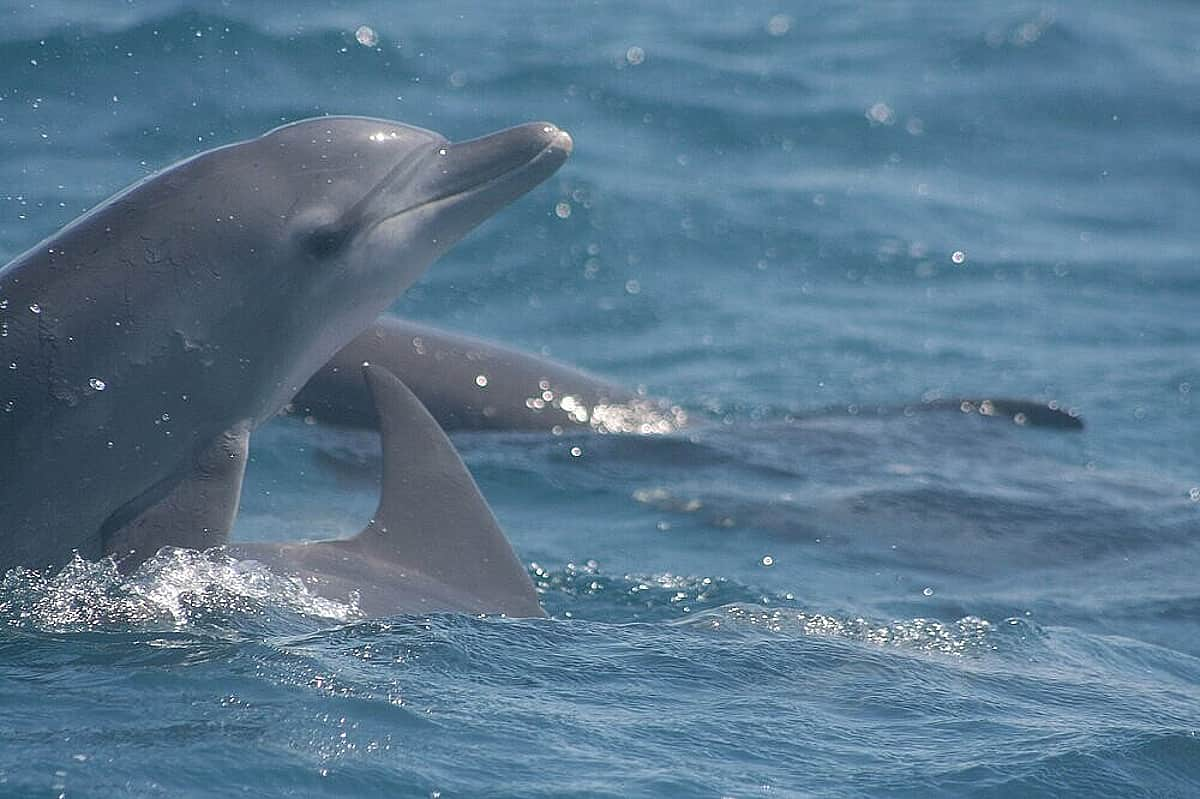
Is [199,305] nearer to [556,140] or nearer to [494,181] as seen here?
[494,181]

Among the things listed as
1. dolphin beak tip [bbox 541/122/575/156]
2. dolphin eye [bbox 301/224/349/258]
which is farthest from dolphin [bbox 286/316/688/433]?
dolphin eye [bbox 301/224/349/258]

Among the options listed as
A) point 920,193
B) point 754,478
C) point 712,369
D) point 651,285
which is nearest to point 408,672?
point 754,478

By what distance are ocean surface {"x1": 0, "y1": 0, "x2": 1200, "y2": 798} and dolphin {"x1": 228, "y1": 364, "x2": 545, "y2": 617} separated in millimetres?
282

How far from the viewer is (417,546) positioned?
612cm

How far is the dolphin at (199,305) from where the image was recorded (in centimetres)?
539

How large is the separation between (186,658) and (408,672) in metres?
0.62

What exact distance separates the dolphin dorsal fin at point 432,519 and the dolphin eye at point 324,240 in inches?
18.8

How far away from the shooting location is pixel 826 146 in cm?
1656

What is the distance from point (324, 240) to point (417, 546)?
1099mm

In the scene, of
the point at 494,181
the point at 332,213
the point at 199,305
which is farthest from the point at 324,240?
the point at 494,181

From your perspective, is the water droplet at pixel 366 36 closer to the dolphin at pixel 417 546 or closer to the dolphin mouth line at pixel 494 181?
the dolphin mouth line at pixel 494 181

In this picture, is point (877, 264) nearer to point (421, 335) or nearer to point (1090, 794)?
point (421, 335)

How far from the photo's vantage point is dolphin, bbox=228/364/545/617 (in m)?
5.89

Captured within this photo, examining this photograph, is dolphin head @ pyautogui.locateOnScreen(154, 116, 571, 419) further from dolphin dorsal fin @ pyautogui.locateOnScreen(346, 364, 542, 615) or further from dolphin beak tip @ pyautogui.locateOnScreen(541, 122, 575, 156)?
dolphin dorsal fin @ pyautogui.locateOnScreen(346, 364, 542, 615)
